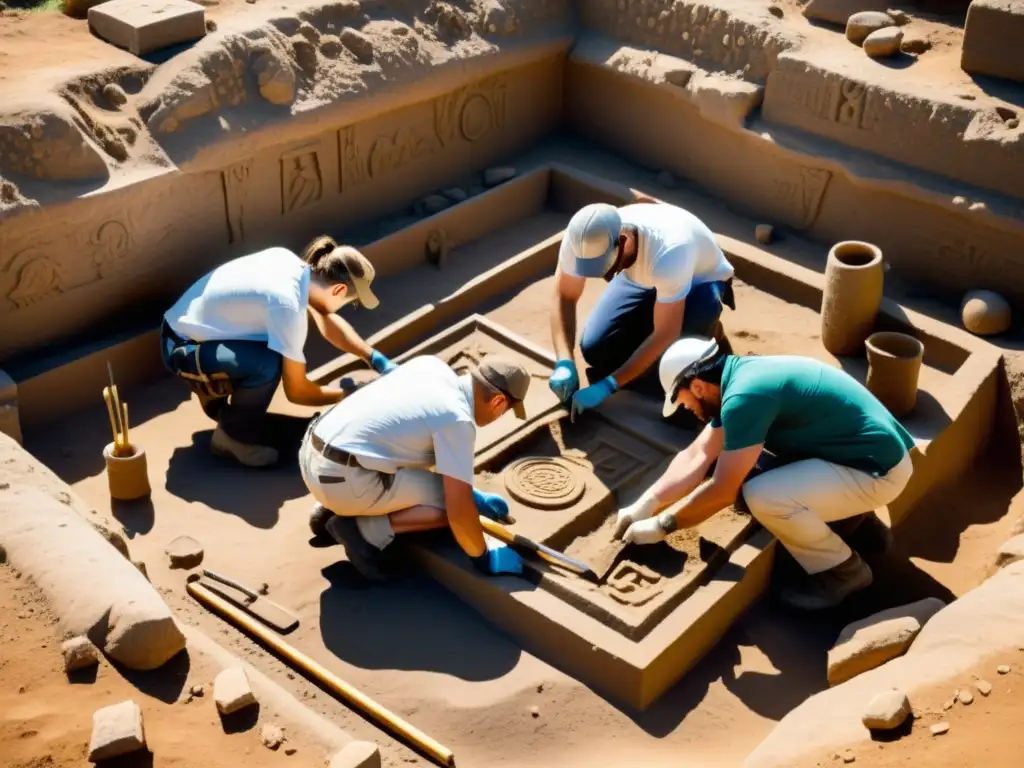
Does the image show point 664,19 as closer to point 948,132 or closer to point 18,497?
point 948,132

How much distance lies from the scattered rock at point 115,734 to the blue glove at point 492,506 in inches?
77.7

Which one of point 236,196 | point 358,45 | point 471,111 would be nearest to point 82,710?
point 236,196

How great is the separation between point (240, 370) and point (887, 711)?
11.2 ft

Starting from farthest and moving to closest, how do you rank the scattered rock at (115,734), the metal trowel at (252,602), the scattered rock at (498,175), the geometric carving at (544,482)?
the scattered rock at (498,175)
the geometric carving at (544,482)
the metal trowel at (252,602)
the scattered rock at (115,734)

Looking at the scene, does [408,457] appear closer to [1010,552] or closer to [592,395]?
[592,395]

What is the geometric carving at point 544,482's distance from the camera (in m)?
5.53

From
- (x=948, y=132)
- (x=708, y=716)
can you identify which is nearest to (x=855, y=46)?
(x=948, y=132)

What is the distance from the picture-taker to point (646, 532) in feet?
16.9

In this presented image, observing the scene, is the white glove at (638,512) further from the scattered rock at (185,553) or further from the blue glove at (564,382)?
the scattered rock at (185,553)

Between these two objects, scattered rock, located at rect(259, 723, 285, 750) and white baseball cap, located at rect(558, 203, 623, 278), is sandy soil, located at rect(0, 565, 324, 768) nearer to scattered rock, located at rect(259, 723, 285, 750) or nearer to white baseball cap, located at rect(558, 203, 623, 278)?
scattered rock, located at rect(259, 723, 285, 750)

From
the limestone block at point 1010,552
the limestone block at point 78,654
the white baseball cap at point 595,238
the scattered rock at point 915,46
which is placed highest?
the scattered rock at point 915,46

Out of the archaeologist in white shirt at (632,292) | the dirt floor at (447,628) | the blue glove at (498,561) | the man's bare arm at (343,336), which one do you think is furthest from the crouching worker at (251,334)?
the blue glove at (498,561)

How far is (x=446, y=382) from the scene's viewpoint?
502cm

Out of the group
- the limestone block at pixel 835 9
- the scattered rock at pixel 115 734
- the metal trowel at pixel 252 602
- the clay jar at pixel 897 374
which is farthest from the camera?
the limestone block at pixel 835 9
